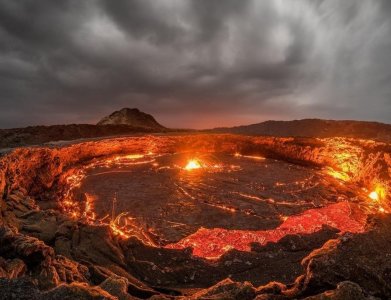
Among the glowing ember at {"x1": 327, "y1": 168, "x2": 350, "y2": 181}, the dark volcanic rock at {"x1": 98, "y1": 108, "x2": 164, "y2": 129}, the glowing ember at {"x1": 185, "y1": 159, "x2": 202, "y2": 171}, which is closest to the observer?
the glowing ember at {"x1": 327, "y1": 168, "x2": 350, "y2": 181}

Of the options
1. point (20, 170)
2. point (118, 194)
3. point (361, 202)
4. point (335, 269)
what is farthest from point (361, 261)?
point (20, 170)

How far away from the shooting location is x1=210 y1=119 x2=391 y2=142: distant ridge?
14578mm

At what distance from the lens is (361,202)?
8.64m

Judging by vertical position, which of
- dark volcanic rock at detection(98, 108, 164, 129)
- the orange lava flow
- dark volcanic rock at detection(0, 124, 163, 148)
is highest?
dark volcanic rock at detection(98, 108, 164, 129)

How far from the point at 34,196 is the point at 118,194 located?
219 cm

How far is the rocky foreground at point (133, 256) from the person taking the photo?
106 inches

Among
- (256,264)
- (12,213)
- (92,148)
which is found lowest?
(256,264)

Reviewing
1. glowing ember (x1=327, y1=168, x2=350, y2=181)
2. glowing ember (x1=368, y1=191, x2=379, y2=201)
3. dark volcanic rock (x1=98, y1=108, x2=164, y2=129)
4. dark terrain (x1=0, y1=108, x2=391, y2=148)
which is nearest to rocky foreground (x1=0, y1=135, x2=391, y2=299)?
glowing ember (x1=327, y1=168, x2=350, y2=181)

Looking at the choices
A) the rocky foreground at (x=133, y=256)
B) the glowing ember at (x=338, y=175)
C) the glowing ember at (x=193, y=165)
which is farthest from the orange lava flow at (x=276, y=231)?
the glowing ember at (x=193, y=165)

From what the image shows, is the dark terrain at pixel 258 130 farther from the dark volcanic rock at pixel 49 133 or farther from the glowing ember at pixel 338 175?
the glowing ember at pixel 338 175

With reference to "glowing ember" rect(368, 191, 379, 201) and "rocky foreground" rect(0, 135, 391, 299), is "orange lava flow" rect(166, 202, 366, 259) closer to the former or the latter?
"rocky foreground" rect(0, 135, 391, 299)

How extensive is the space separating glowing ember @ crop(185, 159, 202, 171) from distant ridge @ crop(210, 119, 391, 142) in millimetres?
3499

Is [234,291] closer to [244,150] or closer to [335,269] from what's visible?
[335,269]

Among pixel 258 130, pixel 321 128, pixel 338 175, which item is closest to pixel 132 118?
pixel 258 130
